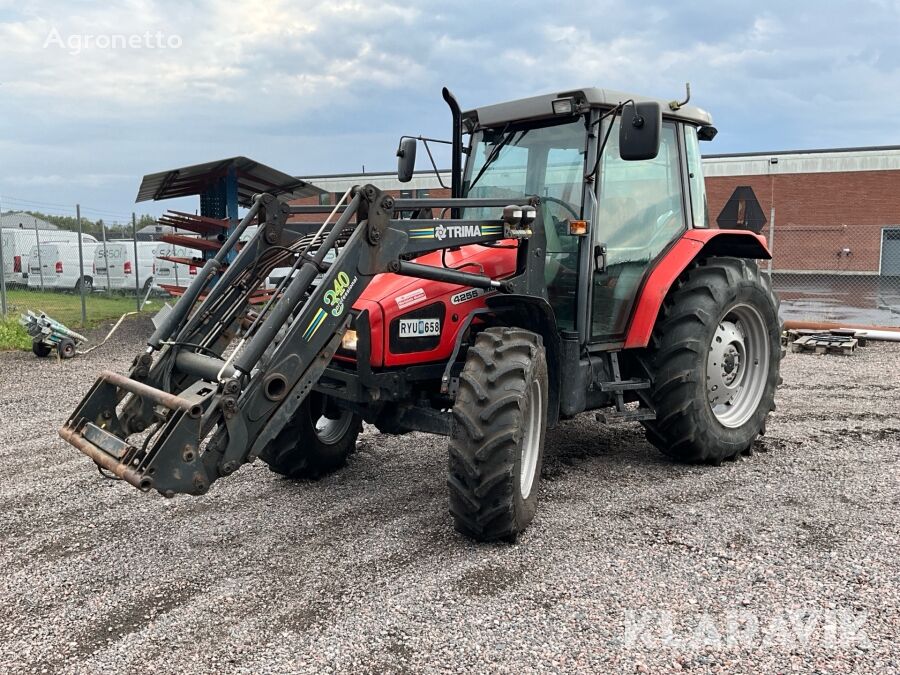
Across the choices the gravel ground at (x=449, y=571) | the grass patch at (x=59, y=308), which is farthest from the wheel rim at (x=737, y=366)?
the grass patch at (x=59, y=308)

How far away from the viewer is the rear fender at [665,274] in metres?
4.99

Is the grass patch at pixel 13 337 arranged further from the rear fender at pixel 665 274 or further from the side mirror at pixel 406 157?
the rear fender at pixel 665 274

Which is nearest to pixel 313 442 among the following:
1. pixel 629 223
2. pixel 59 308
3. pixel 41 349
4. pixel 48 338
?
pixel 629 223

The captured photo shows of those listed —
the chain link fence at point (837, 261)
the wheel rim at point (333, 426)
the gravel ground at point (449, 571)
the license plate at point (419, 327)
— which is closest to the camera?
the gravel ground at point (449, 571)

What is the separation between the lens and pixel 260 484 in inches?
199

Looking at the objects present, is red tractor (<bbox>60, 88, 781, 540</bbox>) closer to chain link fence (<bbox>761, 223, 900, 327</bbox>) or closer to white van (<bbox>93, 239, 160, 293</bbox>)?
white van (<bbox>93, 239, 160, 293</bbox>)

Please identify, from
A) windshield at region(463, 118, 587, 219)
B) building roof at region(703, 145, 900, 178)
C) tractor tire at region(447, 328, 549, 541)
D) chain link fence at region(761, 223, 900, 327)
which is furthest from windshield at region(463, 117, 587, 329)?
building roof at region(703, 145, 900, 178)

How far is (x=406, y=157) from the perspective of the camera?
5355mm

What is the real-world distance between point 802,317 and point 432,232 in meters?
12.3

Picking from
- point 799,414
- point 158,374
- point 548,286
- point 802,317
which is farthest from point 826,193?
point 158,374

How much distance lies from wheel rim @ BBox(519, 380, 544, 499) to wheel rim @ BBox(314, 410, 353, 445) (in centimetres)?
146

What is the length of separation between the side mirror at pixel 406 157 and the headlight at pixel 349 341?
5.42 ft

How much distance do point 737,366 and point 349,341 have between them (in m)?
3.05

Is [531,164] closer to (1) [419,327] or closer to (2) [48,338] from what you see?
(1) [419,327]
